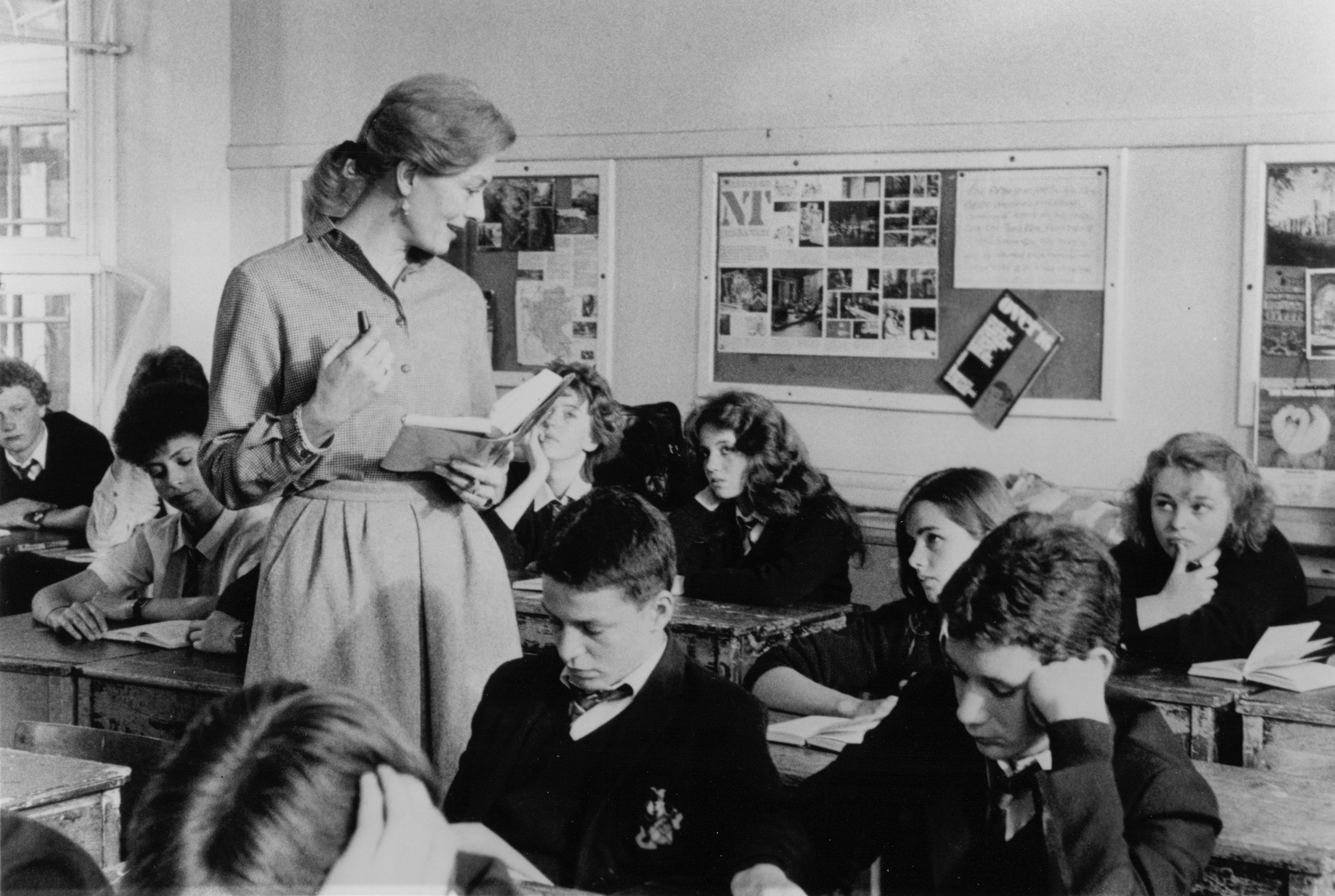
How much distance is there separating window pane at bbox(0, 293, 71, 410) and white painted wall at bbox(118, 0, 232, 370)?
328mm

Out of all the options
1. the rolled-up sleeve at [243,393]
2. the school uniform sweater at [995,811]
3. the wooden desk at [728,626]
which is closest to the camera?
the school uniform sweater at [995,811]

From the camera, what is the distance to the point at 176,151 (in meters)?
5.39

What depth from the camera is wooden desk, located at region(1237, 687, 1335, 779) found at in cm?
238

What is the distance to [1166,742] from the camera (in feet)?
5.08

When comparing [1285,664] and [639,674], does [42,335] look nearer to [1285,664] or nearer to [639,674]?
[639,674]

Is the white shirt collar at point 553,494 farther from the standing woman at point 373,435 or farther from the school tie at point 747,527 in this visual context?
the standing woman at point 373,435

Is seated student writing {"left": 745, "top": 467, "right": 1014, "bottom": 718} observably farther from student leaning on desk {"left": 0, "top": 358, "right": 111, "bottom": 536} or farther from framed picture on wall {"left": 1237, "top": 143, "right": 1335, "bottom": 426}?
student leaning on desk {"left": 0, "top": 358, "right": 111, "bottom": 536}

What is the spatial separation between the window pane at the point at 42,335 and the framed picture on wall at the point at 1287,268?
13.7 feet

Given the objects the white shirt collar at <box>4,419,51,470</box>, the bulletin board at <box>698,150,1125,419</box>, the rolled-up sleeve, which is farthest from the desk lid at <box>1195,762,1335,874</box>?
the white shirt collar at <box>4,419,51,470</box>

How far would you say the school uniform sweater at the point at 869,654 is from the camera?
8.21 ft

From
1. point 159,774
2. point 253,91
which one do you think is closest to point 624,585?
point 159,774

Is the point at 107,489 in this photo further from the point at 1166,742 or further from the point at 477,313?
the point at 1166,742

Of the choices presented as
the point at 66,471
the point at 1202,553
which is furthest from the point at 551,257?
the point at 1202,553

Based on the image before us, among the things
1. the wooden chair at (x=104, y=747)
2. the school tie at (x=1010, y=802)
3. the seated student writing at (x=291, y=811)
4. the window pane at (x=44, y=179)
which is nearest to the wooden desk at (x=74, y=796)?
the wooden chair at (x=104, y=747)
